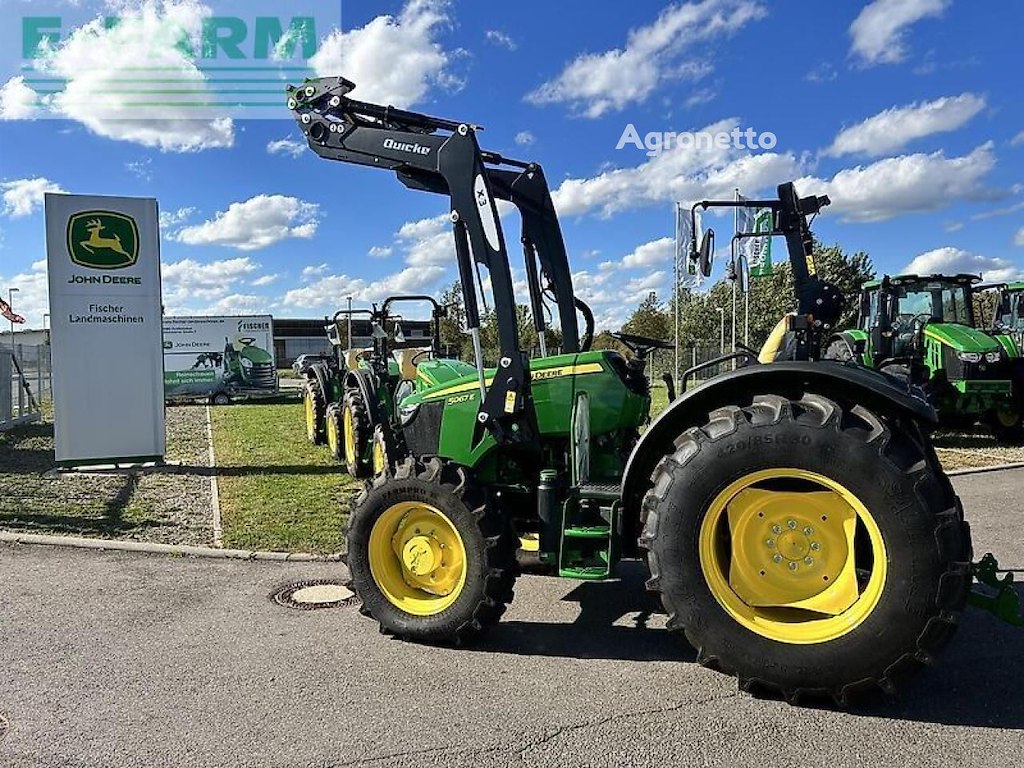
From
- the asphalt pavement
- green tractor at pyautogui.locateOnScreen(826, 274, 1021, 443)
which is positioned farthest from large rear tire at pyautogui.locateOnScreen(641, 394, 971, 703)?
green tractor at pyautogui.locateOnScreen(826, 274, 1021, 443)

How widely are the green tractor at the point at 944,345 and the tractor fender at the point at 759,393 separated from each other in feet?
25.4

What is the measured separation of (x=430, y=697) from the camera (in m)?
3.70

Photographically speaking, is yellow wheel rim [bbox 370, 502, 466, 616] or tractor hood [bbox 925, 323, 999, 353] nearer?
yellow wheel rim [bbox 370, 502, 466, 616]

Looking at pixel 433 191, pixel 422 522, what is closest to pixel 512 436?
pixel 422 522

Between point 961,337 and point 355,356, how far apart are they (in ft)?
31.7

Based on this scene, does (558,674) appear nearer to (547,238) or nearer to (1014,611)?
(1014,611)

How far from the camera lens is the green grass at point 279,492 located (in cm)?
683

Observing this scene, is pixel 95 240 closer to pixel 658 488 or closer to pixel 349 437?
pixel 349 437

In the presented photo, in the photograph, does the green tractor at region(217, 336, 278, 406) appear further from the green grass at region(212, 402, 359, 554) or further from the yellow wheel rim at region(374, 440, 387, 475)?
the yellow wheel rim at region(374, 440, 387, 475)

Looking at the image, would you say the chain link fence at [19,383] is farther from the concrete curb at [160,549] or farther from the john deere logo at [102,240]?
the concrete curb at [160,549]

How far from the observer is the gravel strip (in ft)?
23.4

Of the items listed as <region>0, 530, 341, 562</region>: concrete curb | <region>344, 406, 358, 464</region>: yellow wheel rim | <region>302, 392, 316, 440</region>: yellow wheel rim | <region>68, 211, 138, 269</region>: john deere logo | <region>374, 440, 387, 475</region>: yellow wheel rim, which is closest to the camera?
<region>0, 530, 341, 562</region>: concrete curb

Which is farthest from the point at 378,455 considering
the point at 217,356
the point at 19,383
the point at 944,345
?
the point at 217,356

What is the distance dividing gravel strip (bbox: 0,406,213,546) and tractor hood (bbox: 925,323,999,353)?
35.8 feet
